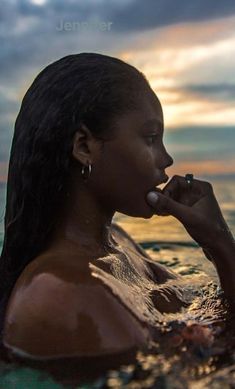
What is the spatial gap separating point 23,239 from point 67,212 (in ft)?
0.62

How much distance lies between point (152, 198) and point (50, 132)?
1.51 ft

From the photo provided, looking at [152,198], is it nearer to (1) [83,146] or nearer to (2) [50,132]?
(1) [83,146]

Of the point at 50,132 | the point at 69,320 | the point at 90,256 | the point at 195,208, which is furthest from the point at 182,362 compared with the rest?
the point at 50,132

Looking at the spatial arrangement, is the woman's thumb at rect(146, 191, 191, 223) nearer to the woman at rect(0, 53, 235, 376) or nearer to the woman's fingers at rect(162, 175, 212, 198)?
the woman at rect(0, 53, 235, 376)

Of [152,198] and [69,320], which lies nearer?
[69,320]

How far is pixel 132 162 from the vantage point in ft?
9.01

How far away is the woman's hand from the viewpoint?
2850mm

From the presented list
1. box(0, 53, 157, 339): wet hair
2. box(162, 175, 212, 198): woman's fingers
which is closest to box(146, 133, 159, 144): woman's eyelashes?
box(0, 53, 157, 339): wet hair

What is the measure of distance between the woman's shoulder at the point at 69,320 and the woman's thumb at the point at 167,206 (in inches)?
19.4

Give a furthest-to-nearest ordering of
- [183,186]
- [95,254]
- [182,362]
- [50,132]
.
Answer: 1. [183,186]
2. [95,254]
3. [50,132]
4. [182,362]

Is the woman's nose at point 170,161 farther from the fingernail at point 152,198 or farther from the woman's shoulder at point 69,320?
the woman's shoulder at point 69,320

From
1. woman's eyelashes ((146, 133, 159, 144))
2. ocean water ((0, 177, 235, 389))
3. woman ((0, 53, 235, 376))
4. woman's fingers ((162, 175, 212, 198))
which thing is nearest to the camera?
ocean water ((0, 177, 235, 389))

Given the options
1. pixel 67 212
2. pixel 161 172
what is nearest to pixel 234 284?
pixel 161 172

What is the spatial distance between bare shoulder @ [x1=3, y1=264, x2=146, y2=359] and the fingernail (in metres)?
0.49
